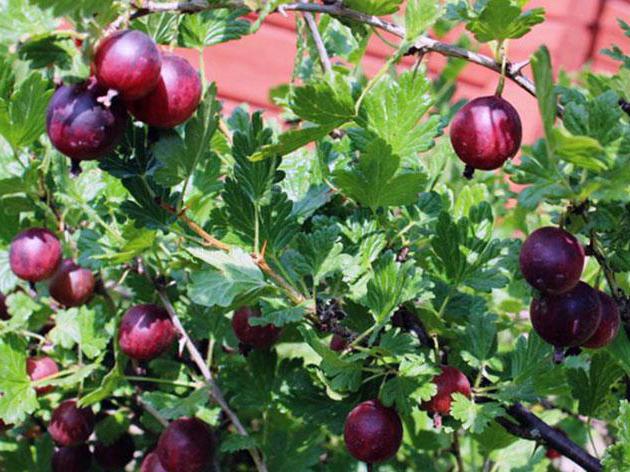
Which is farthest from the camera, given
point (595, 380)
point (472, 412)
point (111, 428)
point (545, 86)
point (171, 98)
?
point (111, 428)

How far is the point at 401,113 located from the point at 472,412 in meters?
0.28

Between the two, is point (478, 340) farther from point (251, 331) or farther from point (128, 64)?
point (128, 64)

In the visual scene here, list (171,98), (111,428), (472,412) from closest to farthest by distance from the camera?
(171,98) < (472,412) < (111,428)

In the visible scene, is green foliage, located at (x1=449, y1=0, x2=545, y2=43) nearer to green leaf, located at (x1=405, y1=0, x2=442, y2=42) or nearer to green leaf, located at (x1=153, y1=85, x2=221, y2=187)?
green leaf, located at (x1=405, y1=0, x2=442, y2=42)

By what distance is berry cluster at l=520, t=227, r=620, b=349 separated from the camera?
0.69 m

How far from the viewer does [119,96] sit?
25.9 inches

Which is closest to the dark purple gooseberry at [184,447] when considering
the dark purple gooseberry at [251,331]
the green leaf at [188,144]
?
the dark purple gooseberry at [251,331]

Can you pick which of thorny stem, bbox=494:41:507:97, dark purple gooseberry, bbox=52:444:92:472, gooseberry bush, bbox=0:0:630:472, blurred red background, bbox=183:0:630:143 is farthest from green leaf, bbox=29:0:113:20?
blurred red background, bbox=183:0:630:143

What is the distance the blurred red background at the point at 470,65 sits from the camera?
461 centimetres

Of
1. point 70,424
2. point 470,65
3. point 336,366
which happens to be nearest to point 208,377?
point 70,424

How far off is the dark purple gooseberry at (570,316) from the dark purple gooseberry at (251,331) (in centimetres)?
34

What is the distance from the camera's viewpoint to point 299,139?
2.35ft

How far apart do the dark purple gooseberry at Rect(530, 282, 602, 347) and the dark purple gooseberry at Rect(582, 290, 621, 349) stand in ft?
0.05

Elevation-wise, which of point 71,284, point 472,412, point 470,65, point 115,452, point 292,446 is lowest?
point 470,65
